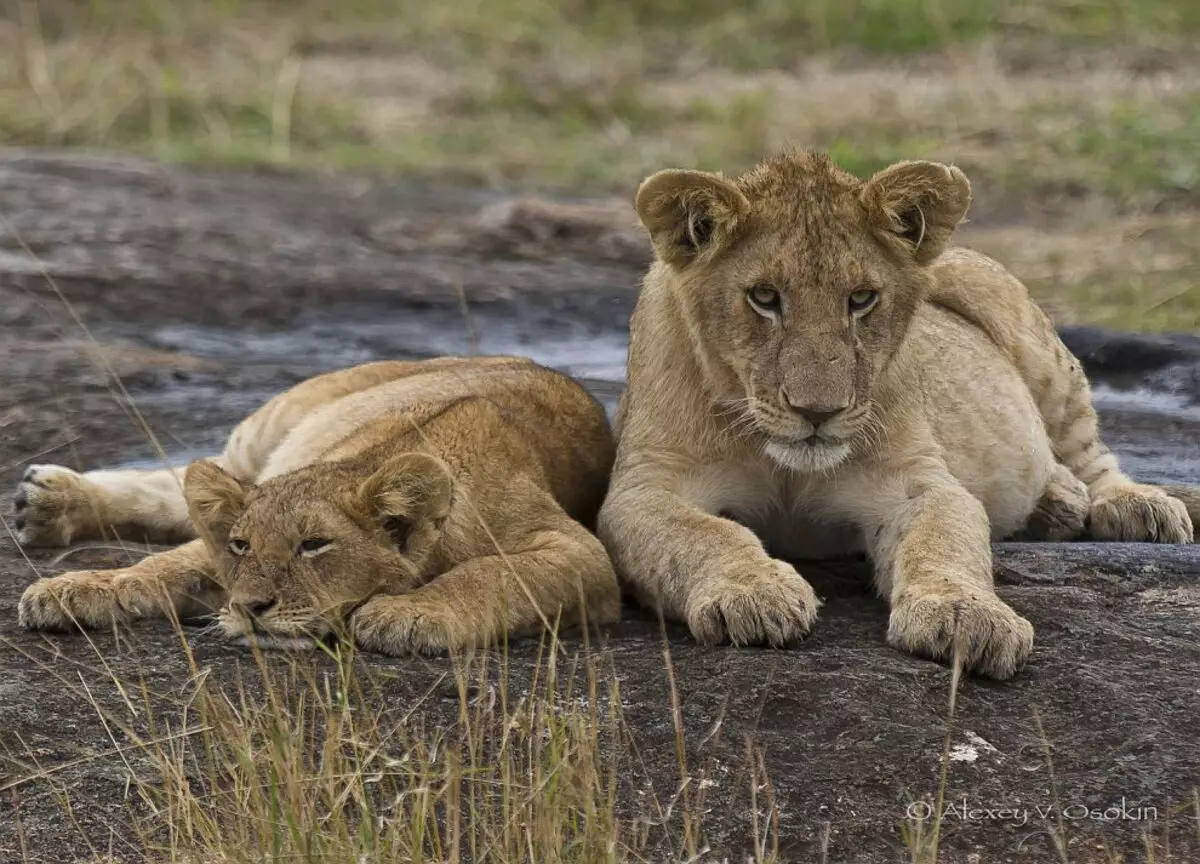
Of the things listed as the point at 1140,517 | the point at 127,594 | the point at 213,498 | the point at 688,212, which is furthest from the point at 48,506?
the point at 1140,517

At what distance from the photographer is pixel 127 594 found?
4.98 meters

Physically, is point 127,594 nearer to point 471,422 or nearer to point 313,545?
point 313,545

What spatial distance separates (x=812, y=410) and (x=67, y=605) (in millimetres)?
1882

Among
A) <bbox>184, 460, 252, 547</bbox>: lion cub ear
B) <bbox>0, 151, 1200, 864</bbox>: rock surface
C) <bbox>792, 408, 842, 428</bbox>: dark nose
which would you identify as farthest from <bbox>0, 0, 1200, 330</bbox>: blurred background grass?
<bbox>184, 460, 252, 547</bbox>: lion cub ear

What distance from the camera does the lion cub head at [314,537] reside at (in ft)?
15.0

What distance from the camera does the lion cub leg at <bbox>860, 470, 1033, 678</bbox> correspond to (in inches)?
177

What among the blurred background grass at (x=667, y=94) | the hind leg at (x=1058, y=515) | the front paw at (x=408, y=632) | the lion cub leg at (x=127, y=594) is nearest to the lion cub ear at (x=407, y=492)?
the front paw at (x=408, y=632)

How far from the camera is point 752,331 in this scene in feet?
16.6

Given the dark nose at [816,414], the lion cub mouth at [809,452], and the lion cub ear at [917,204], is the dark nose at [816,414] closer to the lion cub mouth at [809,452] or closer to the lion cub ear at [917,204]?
the lion cub mouth at [809,452]

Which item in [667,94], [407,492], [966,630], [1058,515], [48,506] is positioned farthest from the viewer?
[667,94]

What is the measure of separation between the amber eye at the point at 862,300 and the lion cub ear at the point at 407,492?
111cm

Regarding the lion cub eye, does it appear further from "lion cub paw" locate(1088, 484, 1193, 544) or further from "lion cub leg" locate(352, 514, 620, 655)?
"lion cub paw" locate(1088, 484, 1193, 544)

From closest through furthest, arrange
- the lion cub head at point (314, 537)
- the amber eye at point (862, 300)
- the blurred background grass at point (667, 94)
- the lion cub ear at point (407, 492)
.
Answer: the lion cub head at point (314, 537)
the lion cub ear at point (407, 492)
the amber eye at point (862, 300)
the blurred background grass at point (667, 94)

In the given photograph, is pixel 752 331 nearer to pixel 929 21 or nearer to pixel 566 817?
pixel 566 817
